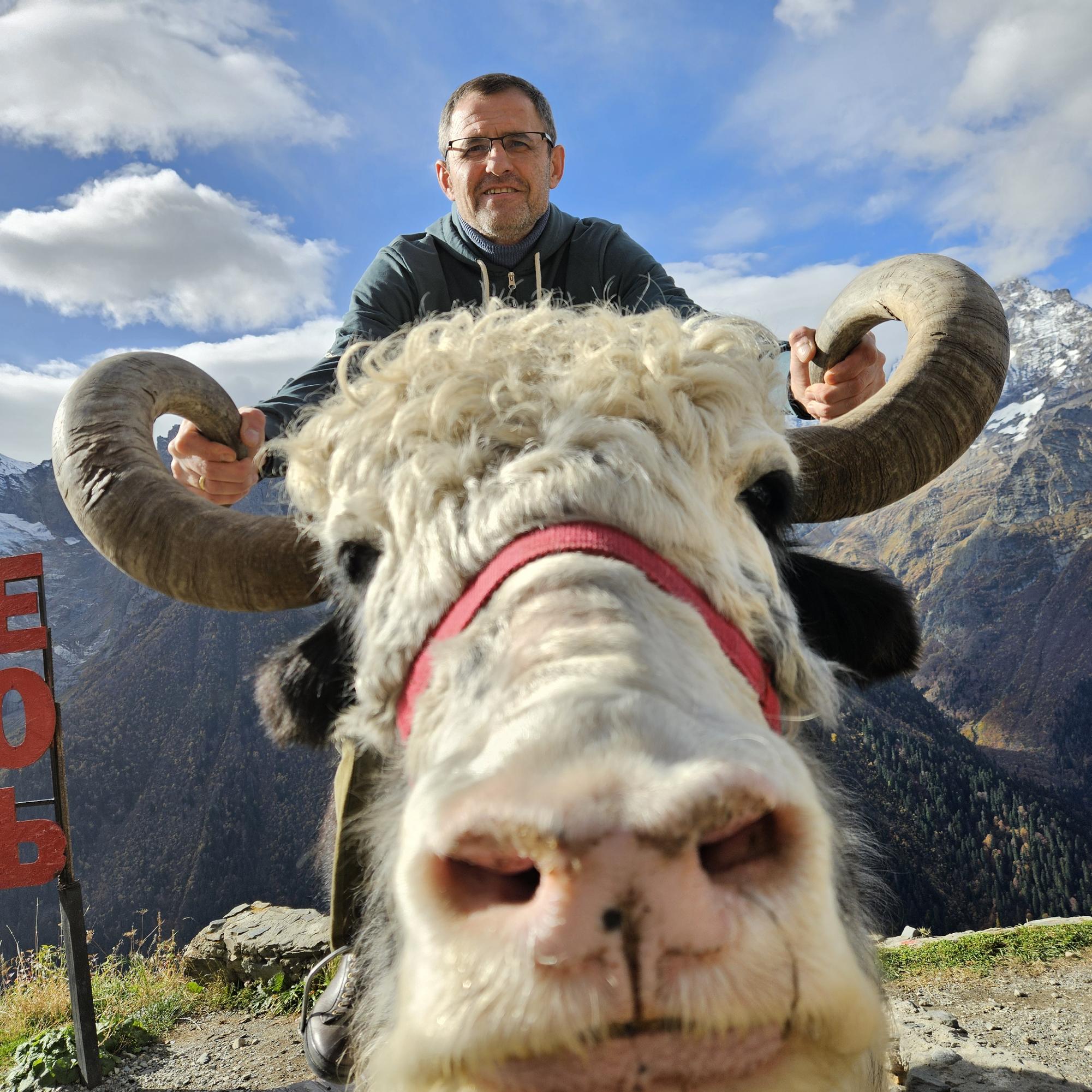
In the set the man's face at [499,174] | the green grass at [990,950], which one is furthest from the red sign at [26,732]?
the green grass at [990,950]

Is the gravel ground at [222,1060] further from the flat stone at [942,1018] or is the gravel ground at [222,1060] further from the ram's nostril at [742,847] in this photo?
the ram's nostril at [742,847]

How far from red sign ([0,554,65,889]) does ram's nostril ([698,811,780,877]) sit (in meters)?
11.3

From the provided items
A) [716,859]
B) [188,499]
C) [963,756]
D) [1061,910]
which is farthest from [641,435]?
[963,756]

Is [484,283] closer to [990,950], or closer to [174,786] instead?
[990,950]

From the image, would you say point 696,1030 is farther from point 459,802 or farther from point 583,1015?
point 459,802

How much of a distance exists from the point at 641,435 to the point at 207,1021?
40.7ft

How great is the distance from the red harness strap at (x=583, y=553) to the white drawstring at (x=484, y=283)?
1823 millimetres

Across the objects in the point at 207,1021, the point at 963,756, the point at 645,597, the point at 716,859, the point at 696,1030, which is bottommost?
the point at 963,756

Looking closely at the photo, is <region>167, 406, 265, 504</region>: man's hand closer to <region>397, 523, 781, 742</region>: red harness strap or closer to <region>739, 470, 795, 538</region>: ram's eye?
<region>397, 523, 781, 742</region>: red harness strap

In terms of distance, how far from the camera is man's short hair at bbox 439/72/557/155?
473 centimetres

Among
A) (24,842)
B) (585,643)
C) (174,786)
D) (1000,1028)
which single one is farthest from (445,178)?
(174,786)

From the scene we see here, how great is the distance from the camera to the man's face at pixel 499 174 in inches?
180

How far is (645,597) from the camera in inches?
74.9

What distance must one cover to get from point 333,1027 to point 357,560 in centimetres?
258
